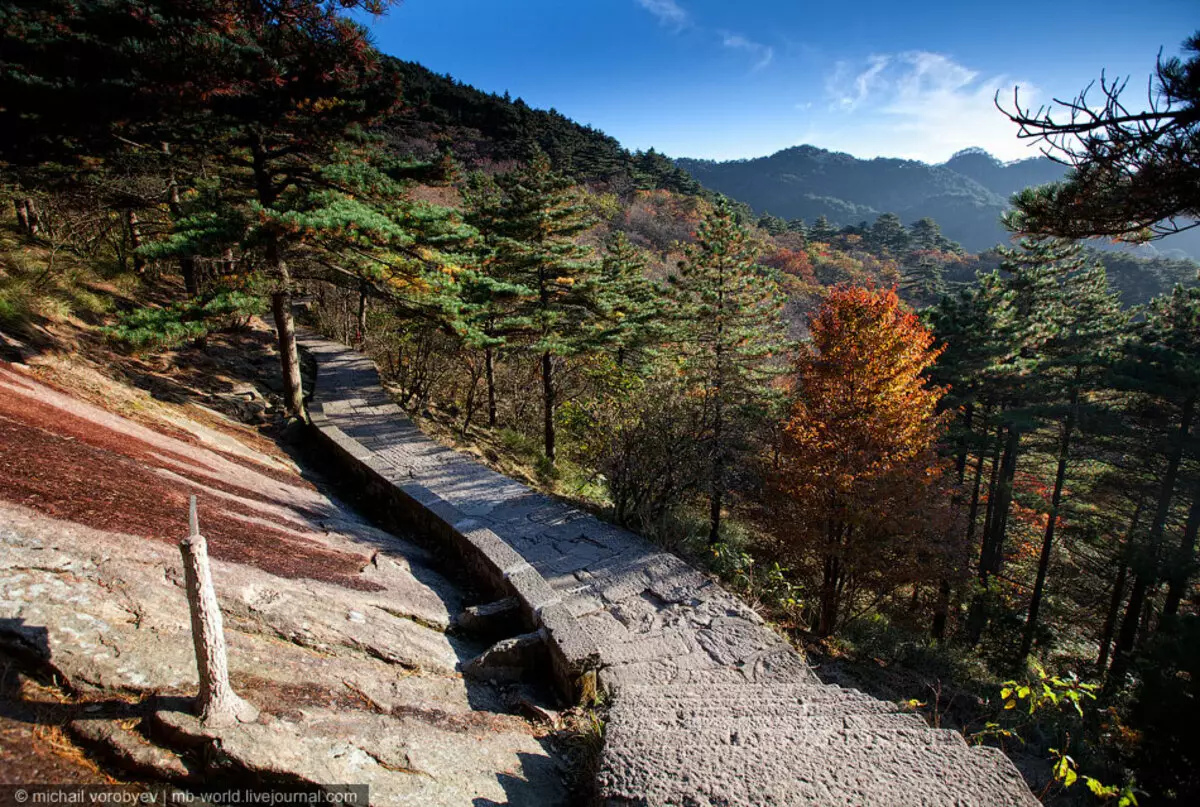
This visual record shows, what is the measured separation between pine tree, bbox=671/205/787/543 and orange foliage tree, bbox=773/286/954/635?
1239 millimetres

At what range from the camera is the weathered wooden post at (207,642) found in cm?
203

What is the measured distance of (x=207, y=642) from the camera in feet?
7.00

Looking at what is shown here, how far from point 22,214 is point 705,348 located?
1531 cm

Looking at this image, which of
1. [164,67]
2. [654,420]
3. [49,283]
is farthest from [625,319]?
[49,283]

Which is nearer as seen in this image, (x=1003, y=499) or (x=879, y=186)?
(x=1003, y=499)

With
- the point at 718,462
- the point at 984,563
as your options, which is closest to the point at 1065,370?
the point at 984,563

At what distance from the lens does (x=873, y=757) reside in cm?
286

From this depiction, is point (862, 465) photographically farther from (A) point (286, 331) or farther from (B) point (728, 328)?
(A) point (286, 331)

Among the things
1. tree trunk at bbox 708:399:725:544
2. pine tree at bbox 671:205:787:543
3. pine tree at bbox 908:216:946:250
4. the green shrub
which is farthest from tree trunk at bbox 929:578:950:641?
pine tree at bbox 908:216:946:250

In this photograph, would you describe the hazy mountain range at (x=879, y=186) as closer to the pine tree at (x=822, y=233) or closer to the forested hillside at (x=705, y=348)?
the pine tree at (x=822, y=233)

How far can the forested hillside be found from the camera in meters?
6.91

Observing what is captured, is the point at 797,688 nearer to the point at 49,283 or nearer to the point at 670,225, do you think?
the point at 49,283

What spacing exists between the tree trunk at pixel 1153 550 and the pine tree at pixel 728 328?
8740 millimetres

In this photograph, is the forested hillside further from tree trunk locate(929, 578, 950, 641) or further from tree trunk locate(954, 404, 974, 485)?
tree trunk locate(929, 578, 950, 641)
